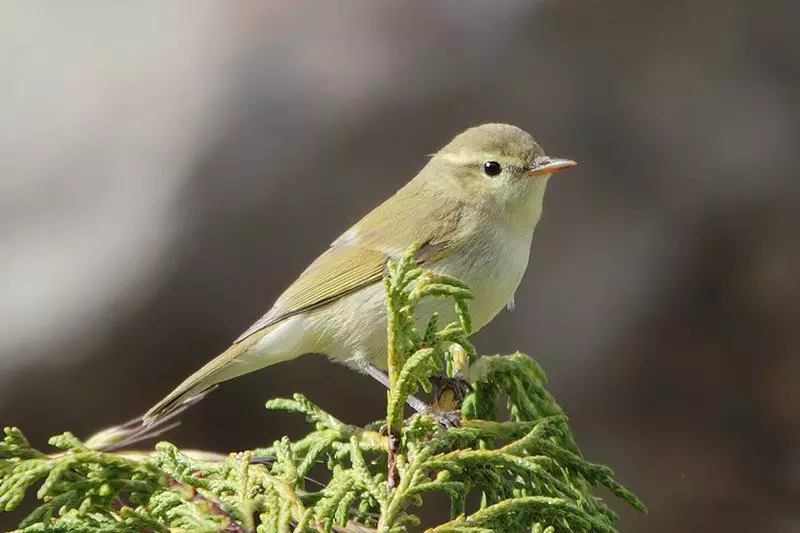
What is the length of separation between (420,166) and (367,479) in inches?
123

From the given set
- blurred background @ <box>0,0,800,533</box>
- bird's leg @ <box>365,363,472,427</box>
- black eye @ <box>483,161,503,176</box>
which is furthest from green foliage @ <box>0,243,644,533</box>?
blurred background @ <box>0,0,800,533</box>

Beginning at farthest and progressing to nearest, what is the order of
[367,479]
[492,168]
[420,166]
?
1. [420,166]
2. [492,168]
3. [367,479]

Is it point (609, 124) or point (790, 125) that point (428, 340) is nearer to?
point (609, 124)

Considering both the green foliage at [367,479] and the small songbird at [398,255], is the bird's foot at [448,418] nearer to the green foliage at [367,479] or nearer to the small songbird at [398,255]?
the green foliage at [367,479]

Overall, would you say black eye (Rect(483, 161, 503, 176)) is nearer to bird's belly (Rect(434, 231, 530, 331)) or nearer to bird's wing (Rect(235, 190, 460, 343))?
bird's wing (Rect(235, 190, 460, 343))

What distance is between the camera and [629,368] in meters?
4.44

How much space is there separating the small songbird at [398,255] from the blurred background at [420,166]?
5.07 ft

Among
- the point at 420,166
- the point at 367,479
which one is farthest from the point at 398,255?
the point at 420,166

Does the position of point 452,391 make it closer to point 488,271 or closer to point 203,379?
point 488,271

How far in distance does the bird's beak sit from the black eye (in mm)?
103

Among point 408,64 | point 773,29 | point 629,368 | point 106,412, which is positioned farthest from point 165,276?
point 773,29

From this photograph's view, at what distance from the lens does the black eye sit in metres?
2.91

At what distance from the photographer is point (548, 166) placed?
9.15ft

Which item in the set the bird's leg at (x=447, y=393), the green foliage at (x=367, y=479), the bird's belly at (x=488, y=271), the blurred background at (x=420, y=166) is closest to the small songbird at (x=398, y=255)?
the bird's belly at (x=488, y=271)
